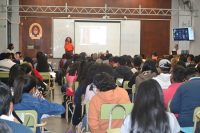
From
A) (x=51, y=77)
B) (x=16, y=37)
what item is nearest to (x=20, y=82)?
(x=51, y=77)

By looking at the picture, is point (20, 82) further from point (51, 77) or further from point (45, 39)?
point (45, 39)

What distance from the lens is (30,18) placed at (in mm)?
17500

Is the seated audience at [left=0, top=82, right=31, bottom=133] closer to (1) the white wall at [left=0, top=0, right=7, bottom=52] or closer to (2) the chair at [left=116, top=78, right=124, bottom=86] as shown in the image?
(2) the chair at [left=116, top=78, right=124, bottom=86]

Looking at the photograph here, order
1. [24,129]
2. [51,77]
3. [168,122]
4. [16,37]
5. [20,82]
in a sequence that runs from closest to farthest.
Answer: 1. [24,129]
2. [168,122]
3. [20,82]
4. [51,77]
5. [16,37]

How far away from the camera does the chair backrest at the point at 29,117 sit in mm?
3547

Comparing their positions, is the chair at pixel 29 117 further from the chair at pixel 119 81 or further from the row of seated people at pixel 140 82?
Result: the chair at pixel 119 81

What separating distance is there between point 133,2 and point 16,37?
556 centimetres

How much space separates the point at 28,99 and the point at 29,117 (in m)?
0.41

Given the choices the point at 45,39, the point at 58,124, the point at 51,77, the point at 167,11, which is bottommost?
the point at 58,124

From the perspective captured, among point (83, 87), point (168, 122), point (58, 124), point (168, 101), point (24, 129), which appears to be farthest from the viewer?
point (58, 124)

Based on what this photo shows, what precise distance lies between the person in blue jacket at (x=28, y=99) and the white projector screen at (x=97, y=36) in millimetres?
13251

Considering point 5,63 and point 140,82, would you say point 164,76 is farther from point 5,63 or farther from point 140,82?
point 5,63

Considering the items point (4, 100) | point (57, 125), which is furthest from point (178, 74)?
point (4, 100)

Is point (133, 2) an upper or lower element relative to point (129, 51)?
upper
